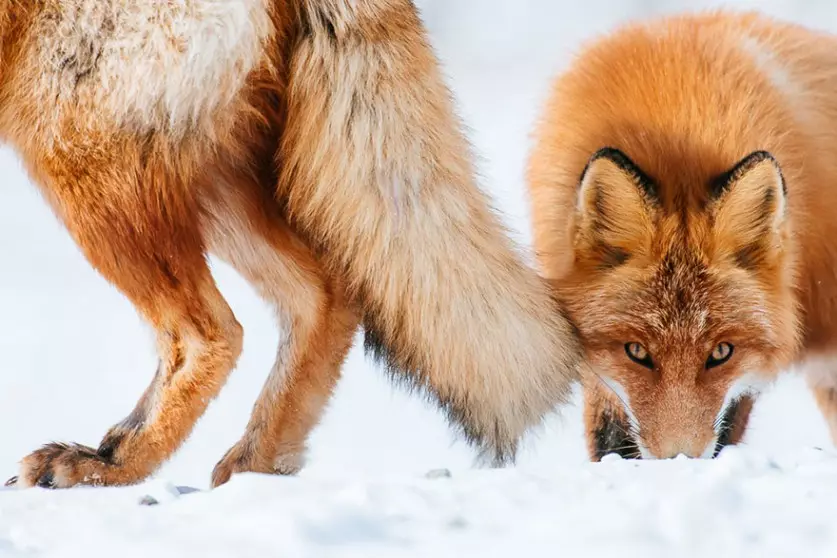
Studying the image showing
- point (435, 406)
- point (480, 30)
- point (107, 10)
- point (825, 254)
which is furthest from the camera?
point (480, 30)

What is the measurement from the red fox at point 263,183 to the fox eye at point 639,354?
20 cm

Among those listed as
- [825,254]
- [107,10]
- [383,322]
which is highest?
[107,10]

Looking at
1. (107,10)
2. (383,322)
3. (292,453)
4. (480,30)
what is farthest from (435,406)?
(480,30)

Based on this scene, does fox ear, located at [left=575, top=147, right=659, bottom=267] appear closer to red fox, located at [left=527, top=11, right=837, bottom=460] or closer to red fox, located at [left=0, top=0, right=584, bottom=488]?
red fox, located at [left=527, top=11, right=837, bottom=460]

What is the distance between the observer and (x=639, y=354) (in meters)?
3.37

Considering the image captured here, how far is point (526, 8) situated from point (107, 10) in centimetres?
1517

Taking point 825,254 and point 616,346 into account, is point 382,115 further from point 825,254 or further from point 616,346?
point 825,254

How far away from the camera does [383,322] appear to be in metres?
3.14

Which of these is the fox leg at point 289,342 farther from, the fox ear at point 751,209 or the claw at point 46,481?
the fox ear at point 751,209

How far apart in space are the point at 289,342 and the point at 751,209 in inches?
58.2

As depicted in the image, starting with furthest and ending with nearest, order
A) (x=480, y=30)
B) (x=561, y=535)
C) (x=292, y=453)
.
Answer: (x=480, y=30) → (x=292, y=453) → (x=561, y=535)

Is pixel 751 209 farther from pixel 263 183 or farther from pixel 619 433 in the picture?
pixel 263 183

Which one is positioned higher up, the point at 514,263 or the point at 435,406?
the point at 514,263

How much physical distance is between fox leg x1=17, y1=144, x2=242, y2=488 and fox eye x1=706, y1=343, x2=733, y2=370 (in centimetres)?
143
